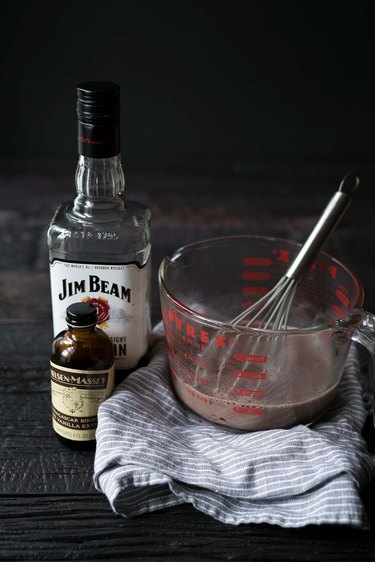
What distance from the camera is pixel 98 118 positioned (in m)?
0.87

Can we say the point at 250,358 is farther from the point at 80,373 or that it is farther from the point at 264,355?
the point at 80,373

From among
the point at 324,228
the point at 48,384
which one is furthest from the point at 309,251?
the point at 48,384

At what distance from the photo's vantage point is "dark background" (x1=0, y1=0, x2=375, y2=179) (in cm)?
186

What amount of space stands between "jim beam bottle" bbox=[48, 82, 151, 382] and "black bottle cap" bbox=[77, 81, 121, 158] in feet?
0.04

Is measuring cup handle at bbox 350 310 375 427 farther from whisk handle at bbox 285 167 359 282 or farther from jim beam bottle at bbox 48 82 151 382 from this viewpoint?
jim beam bottle at bbox 48 82 151 382

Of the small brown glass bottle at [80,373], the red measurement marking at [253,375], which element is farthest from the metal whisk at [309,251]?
the small brown glass bottle at [80,373]

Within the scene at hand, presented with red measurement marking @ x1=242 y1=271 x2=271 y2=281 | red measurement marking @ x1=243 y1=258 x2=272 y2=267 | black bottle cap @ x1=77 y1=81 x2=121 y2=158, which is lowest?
red measurement marking @ x1=242 y1=271 x2=271 y2=281

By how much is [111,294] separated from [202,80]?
3.64 ft

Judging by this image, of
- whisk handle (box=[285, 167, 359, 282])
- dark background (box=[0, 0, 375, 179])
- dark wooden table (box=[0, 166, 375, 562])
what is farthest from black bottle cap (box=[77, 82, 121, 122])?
dark background (box=[0, 0, 375, 179])

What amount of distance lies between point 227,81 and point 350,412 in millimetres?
1166

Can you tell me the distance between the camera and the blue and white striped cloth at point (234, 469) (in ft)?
2.69

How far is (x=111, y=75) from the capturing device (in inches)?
75.1

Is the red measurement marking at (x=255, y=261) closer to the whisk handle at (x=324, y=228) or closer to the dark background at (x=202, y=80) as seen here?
the whisk handle at (x=324, y=228)

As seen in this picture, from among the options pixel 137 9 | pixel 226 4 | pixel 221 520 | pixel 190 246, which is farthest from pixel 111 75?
pixel 221 520
